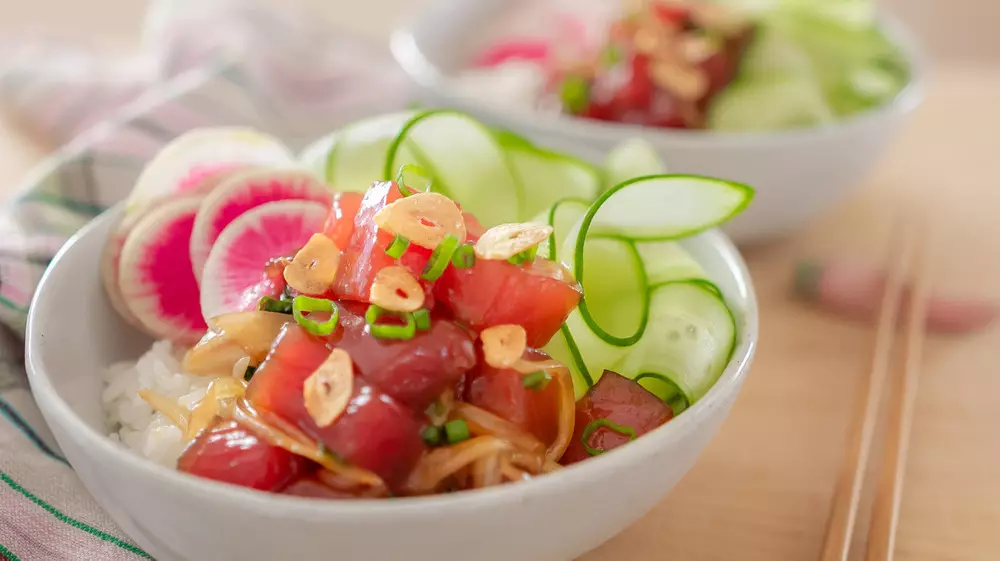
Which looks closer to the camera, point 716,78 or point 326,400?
point 326,400

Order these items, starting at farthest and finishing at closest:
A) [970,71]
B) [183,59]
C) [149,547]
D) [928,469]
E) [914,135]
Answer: [970,71]
[914,135]
[183,59]
[928,469]
[149,547]

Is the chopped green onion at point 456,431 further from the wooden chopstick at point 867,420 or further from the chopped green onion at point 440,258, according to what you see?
the wooden chopstick at point 867,420

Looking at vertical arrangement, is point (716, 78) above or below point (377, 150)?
above

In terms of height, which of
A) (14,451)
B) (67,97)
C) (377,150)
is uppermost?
(377,150)

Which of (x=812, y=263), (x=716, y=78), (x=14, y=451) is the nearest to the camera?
(x=14, y=451)

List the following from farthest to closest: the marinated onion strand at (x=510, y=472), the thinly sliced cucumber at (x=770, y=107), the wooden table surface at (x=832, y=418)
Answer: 1. the thinly sliced cucumber at (x=770, y=107)
2. the wooden table surface at (x=832, y=418)
3. the marinated onion strand at (x=510, y=472)

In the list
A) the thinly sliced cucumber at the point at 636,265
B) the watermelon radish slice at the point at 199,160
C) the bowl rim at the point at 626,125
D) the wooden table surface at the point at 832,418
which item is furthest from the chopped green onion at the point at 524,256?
the bowl rim at the point at 626,125

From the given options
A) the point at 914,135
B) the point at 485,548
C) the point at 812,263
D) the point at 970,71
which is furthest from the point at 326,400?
the point at 970,71

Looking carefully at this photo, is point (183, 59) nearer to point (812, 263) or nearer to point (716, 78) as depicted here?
point (716, 78)
